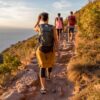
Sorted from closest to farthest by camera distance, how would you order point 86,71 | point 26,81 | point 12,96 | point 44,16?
1. point 44,16
2. point 12,96
3. point 26,81
4. point 86,71

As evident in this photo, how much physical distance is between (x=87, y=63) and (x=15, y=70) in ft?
7.79

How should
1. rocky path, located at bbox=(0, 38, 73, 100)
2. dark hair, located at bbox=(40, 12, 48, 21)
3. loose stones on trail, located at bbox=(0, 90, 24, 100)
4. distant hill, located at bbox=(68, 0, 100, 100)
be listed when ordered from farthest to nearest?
rocky path, located at bbox=(0, 38, 73, 100) < loose stones on trail, located at bbox=(0, 90, 24, 100) < dark hair, located at bbox=(40, 12, 48, 21) < distant hill, located at bbox=(68, 0, 100, 100)

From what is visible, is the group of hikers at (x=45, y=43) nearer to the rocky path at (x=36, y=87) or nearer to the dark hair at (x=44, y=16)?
the dark hair at (x=44, y=16)

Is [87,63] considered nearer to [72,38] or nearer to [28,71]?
[28,71]

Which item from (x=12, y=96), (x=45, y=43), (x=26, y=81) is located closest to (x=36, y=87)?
(x=26, y=81)

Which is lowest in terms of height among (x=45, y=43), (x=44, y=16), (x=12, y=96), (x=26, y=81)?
(x=12, y=96)

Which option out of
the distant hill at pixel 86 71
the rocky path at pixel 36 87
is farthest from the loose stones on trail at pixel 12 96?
the distant hill at pixel 86 71

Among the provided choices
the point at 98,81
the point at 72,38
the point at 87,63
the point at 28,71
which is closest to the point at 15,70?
the point at 28,71

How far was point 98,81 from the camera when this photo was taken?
1134 centimetres

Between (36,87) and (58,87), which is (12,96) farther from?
(58,87)

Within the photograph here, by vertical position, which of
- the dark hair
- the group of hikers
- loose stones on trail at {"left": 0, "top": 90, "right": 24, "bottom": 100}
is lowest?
loose stones on trail at {"left": 0, "top": 90, "right": 24, "bottom": 100}

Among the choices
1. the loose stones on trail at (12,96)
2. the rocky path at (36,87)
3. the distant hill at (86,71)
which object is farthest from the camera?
the rocky path at (36,87)

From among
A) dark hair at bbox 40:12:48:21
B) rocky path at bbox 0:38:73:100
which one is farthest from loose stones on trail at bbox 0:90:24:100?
dark hair at bbox 40:12:48:21

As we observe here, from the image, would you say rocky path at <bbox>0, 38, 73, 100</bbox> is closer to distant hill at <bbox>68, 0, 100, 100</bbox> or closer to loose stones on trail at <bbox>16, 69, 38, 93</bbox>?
loose stones on trail at <bbox>16, 69, 38, 93</bbox>
